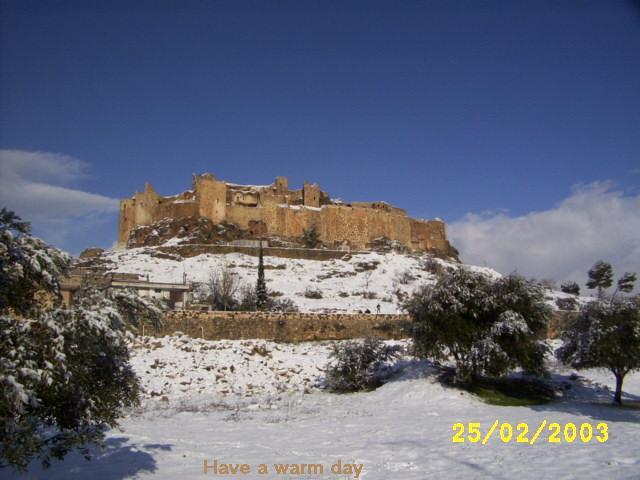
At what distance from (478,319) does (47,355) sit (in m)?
15.3

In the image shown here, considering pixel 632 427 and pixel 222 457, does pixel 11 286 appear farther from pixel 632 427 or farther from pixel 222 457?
pixel 632 427

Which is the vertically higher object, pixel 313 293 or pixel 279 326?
pixel 313 293

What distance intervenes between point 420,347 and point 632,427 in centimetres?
741

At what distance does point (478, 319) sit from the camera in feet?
60.1

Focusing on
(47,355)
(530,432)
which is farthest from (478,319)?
(47,355)

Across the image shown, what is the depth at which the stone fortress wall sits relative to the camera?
60.0m

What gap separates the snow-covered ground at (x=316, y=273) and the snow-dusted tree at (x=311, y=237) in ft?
24.5

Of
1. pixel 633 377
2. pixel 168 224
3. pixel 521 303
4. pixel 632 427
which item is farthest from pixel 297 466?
pixel 168 224

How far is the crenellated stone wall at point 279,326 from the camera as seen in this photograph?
966 inches

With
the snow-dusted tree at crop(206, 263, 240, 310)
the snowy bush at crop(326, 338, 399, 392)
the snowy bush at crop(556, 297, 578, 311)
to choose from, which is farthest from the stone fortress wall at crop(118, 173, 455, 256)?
the snowy bush at crop(326, 338, 399, 392)

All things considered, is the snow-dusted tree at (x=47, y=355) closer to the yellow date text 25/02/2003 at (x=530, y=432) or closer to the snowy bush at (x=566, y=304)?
the yellow date text 25/02/2003 at (x=530, y=432)

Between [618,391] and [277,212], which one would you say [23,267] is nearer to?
[618,391]

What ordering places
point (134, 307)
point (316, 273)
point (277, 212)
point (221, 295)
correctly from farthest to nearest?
point (277, 212) → point (316, 273) → point (221, 295) → point (134, 307)

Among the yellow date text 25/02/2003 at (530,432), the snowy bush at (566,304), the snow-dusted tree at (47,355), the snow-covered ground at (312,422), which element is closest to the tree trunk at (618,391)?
the snow-covered ground at (312,422)
